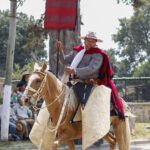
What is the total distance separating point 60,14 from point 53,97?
6559mm

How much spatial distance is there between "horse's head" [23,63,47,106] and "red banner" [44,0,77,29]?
6.58 m

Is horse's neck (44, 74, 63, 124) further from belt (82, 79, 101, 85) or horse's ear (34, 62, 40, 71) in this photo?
belt (82, 79, 101, 85)

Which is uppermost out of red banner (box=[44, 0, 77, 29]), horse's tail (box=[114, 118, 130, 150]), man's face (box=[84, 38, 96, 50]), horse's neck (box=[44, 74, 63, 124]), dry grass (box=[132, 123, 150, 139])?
red banner (box=[44, 0, 77, 29])

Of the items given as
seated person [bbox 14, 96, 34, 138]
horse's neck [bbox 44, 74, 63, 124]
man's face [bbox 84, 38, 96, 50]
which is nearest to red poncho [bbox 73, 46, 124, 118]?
man's face [bbox 84, 38, 96, 50]

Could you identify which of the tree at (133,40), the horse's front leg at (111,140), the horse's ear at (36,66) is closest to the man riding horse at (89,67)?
the horse's ear at (36,66)

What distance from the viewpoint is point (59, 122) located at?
894 cm

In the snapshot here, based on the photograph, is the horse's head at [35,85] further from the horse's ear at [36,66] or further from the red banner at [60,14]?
the red banner at [60,14]

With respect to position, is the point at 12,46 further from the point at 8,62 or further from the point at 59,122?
the point at 59,122

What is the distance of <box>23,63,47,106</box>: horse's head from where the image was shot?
27.5ft

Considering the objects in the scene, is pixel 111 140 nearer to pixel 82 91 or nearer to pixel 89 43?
pixel 82 91

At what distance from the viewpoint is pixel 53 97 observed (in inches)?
355

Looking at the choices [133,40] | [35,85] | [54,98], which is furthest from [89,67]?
[133,40]

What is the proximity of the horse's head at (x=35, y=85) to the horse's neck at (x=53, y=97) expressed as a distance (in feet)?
0.69

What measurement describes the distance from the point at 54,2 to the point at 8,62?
7.83 ft
